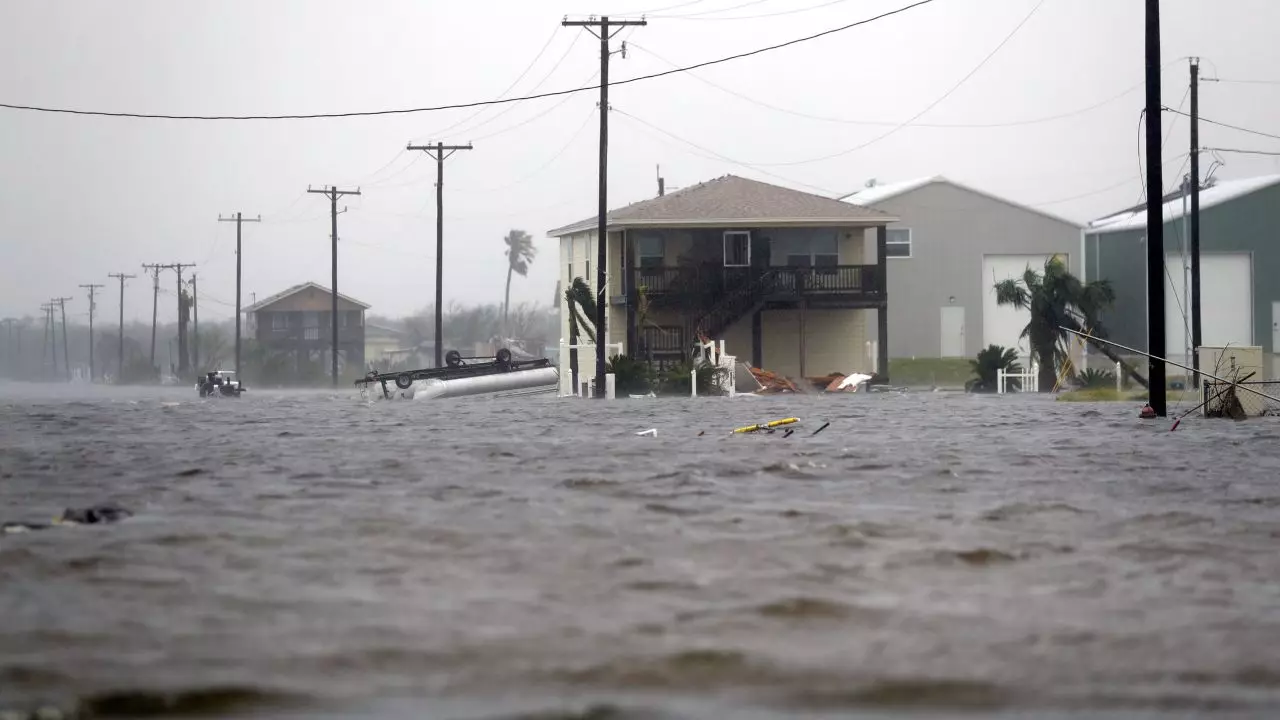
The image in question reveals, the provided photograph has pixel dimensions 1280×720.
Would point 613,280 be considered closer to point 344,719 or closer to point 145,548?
point 145,548

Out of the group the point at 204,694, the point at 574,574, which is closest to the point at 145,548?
the point at 574,574

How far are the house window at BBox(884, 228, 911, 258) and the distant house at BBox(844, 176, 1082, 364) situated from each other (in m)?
0.04

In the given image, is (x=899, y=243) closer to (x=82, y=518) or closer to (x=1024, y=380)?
(x=1024, y=380)

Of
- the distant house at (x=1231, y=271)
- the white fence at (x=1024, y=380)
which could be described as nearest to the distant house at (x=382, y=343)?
the distant house at (x=1231, y=271)

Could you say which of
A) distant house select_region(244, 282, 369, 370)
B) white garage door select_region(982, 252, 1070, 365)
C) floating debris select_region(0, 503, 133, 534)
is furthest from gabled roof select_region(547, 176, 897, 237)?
distant house select_region(244, 282, 369, 370)

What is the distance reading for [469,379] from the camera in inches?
1925

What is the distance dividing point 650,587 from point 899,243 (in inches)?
2130

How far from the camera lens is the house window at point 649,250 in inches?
2057

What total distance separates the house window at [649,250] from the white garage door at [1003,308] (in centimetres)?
1586

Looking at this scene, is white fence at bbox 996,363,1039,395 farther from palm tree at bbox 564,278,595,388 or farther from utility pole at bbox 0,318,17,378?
utility pole at bbox 0,318,17,378

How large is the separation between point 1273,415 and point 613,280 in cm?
2880

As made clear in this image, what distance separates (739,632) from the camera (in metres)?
7.27

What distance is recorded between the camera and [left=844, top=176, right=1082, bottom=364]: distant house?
61.1m

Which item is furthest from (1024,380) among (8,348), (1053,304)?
(8,348)
